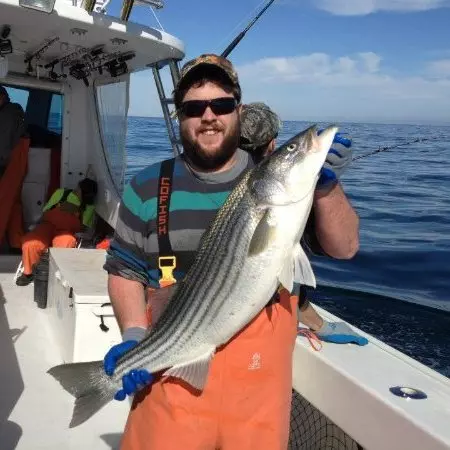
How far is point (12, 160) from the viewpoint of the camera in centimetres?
770

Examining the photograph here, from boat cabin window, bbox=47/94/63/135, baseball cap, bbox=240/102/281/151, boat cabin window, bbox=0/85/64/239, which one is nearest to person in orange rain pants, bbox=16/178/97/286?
boat cabin window, bbox=0/85/64/239

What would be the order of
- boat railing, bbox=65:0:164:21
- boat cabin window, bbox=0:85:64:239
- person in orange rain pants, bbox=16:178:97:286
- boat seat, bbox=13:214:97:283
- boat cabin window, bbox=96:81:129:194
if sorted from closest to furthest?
boat railing, bbox=65:0:164:21
person in orange rain pants, bbox=16:178:97:286
boat seat, bbox=13:214:97:283
boat cabin window, bbox=96:81:129:194
boat cabin window, bbox=0:85:64:239

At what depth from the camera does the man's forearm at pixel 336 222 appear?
232 centimetres

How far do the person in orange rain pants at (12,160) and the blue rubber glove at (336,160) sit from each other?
6.17m

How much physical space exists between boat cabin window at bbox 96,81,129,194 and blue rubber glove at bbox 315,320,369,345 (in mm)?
4871

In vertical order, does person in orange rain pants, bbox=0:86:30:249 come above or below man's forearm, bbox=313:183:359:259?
below

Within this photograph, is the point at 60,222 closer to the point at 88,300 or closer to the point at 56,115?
the point at 56,115

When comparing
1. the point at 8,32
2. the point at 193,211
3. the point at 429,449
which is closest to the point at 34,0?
the point at 8,32

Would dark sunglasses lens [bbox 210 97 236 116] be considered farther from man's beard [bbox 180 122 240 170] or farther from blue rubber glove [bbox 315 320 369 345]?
blue rubber glove [bbox 315 320 369 345]

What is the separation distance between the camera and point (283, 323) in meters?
2.48

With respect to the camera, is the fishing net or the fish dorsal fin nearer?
the fish dorsal fin

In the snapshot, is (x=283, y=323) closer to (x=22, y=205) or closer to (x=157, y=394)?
A: (x=157, y=394)

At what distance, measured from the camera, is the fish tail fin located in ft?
7.89

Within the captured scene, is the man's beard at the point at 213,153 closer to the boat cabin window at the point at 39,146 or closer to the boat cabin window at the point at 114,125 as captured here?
the boat cabin window at the point at 114,125
